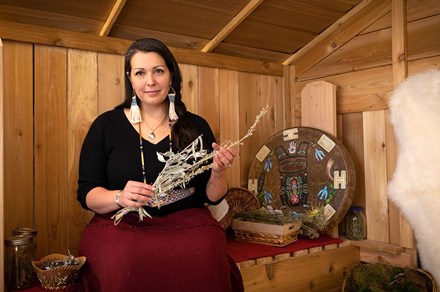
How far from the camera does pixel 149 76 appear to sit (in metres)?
1.77

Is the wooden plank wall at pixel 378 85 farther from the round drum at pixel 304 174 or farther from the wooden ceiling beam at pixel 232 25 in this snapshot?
the wooden ceiling beam at pixel 232 25

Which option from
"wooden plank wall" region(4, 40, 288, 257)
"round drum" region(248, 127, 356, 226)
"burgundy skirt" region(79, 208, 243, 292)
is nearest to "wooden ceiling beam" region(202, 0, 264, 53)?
"wooden plank wall" region(4, 40, 288, 257)

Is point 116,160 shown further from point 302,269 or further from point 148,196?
point 302,269

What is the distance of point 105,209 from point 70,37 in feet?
3.23

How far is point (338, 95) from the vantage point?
2.72 meters

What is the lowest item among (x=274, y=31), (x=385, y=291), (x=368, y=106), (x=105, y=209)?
(x=385, y=291)

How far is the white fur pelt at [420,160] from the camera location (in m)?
2.07

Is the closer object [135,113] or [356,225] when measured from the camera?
[135,113]

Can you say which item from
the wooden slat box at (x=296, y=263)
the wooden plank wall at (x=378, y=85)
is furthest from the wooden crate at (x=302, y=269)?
the wooden plank wall at (x=378, y=85)

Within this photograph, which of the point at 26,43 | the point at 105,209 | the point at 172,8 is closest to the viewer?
the point at 105,209

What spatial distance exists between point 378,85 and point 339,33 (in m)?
0.46

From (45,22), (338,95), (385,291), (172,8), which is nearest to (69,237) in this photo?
(45,22)

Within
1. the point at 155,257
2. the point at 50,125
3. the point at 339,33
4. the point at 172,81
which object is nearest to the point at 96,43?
the point at 50,125

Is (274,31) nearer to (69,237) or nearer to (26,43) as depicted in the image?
(26,43)
